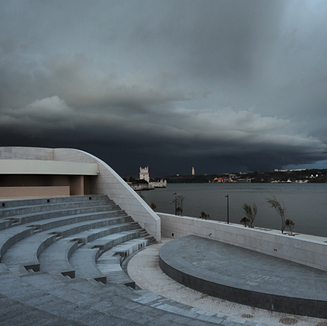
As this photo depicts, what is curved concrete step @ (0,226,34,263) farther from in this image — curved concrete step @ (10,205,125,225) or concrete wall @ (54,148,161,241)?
concrete wall @ (54,148,161,241)

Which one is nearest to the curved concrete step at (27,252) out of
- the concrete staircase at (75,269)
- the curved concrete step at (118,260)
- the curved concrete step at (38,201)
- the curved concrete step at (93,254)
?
the concrete staircase at (75,269)

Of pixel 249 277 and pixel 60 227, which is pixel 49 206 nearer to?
pixel 60 227

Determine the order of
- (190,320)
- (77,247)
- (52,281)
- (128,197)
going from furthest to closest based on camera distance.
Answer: (128,197)
(77,247)
(52,281)
(190,320)

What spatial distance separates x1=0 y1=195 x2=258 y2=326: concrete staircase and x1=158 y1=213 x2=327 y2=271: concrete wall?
8.08ft

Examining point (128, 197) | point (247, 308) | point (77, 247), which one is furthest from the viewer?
point (128, 197)

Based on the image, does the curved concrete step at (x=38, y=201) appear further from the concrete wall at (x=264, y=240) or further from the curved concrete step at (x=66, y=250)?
the concrete wall at (x=264, y=240)

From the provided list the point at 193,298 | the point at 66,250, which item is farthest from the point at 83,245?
the point at 193,298

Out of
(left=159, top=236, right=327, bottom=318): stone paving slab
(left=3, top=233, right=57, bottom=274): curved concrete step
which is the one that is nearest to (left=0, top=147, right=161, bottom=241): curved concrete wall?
(left=159, top=236, right=327, bottom=318): stone paving slab

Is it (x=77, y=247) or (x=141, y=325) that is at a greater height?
(x=141, y=325)

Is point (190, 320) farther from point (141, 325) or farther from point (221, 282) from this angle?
point (221, 282)

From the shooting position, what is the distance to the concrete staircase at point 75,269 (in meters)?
3.64

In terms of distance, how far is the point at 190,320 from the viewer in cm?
370

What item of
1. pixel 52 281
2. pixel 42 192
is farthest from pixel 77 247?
pixel 42 192

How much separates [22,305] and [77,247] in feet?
24.6
